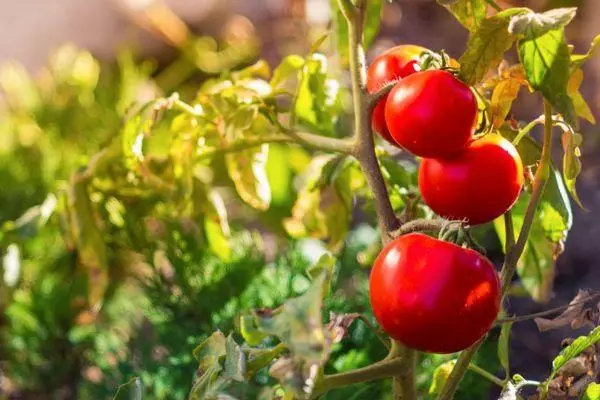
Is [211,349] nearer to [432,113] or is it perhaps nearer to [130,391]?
[130,391]

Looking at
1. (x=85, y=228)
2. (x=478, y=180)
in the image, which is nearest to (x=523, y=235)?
(x=478, y=180)

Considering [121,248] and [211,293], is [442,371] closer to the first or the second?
[211,293]

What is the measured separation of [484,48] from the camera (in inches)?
17.1

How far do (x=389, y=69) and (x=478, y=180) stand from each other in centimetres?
8

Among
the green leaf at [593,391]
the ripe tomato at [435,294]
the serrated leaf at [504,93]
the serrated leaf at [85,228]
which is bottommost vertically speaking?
the serrated leaf at [85,228]

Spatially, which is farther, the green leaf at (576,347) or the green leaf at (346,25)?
the green leaf at (346,25)

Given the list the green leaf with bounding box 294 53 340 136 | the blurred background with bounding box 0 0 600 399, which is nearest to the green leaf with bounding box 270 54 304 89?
the green leaf with bounding box 294 53 340 136

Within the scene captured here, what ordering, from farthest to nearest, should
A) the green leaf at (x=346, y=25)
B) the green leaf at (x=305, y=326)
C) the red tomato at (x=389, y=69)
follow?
the green leaf at (x=346, y=25) → the red tomato at (x=389, y=69) → the green leaf at (x=305, y=326)

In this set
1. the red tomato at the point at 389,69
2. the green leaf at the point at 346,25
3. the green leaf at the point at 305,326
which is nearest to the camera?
the green leaf at the point at 305,326

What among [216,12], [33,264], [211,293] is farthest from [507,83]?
[216,12]

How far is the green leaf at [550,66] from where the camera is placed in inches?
16.0

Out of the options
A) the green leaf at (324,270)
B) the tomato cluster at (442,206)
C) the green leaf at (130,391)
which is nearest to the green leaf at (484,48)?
the tomato cluster at (442,206)

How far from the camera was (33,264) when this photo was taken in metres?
0.95

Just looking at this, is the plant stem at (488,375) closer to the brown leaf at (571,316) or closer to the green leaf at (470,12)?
the brown leaf at (571,316)
